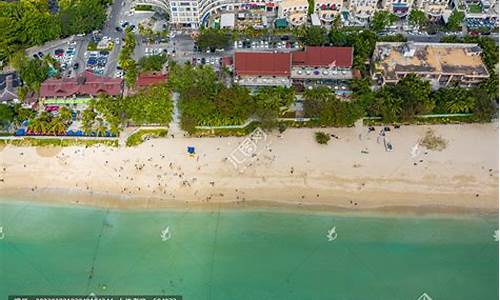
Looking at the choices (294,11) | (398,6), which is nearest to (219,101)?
(294,11)

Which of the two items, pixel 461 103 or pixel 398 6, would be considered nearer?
pixel 461 103

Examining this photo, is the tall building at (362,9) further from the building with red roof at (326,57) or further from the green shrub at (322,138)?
the green shrub at (322,138)

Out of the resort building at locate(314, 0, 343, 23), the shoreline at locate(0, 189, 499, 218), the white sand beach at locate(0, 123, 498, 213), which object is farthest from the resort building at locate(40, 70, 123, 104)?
the resort building at locate(314, 0, 343, 23)

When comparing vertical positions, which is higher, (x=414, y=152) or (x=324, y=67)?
(x=324, y=67)

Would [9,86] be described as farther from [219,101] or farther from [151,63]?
[219,101]

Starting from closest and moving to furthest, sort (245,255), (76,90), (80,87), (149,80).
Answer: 1. (245,255)
2. (76,90)
3. (80,87)
4. (149,80)

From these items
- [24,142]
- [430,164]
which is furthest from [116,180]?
[430,164]

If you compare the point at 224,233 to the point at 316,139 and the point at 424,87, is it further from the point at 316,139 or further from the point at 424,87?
the point at 424,87

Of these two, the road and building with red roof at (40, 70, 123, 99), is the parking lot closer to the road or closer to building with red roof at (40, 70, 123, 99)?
the road
